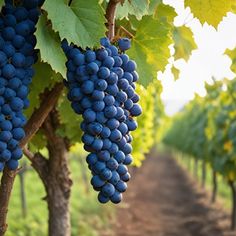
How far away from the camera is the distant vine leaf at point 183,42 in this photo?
3.17 metres

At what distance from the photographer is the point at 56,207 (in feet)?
11.7

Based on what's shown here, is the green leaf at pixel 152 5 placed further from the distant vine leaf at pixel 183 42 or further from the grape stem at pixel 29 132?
the distant vine leaf at pixel 183 42

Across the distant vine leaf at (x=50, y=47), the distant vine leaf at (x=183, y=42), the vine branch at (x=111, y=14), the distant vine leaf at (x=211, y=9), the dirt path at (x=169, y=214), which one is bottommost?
the distant vine leaf at (x=50, y=47)

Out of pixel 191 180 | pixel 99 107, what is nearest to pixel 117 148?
pixel 99 107

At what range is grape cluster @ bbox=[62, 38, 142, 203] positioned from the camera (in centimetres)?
187

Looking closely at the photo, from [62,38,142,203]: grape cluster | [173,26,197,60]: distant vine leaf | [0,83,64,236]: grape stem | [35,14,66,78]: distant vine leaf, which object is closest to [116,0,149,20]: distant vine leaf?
[62,38,142,203]: grape cluster

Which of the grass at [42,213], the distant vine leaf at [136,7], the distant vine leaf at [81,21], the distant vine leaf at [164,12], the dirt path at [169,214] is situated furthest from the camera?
the dirt path at [169,214]

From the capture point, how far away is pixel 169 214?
1744cm

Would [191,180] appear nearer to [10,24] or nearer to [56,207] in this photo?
[56,207]

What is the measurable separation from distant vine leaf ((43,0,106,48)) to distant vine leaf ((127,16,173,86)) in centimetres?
51

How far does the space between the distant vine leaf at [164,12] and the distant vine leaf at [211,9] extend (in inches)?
17.2

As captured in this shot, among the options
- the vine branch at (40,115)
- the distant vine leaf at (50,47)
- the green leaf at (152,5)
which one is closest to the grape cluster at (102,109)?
the distant vine leaf at (50,47)

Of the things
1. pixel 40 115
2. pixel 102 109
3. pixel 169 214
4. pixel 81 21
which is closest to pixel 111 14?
pixel 81 21

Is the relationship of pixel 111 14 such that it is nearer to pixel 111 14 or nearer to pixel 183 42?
pixel 111 14
